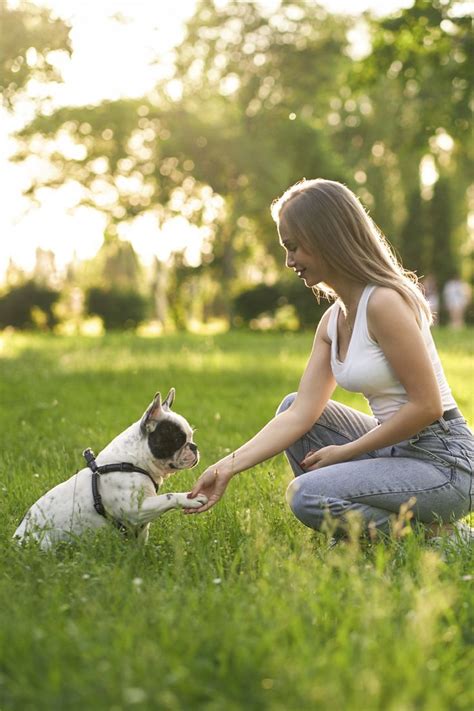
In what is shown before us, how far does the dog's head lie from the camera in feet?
15.3

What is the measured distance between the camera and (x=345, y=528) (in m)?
4.33

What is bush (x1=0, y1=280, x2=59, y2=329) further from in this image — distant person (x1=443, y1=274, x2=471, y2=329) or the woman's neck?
the woman's neck

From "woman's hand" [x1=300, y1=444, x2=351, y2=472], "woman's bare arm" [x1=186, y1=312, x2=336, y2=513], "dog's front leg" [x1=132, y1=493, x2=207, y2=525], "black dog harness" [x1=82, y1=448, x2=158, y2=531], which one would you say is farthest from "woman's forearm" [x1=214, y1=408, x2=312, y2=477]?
"black dog harness" [x1=82, y1=448, x2=158, y2=531]

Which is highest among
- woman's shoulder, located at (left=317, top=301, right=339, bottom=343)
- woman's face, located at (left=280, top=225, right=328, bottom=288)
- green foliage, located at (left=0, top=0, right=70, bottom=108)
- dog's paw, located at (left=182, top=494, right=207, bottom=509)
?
green foliage, located at (left=0, top=0, right=70, bottom=108)

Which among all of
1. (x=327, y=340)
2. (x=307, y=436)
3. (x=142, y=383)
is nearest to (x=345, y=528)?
(x=307, y=436)

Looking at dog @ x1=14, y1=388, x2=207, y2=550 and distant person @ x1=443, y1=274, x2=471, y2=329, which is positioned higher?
dog @ x1=14, y1=388, x2=207, y2=550

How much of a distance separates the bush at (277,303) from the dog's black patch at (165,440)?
25148 mm

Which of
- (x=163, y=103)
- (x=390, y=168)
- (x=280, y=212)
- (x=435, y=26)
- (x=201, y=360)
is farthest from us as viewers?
(x=390, y=168)

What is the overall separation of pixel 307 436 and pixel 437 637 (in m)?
1.94

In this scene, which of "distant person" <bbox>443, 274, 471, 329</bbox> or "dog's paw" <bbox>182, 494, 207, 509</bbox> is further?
Result: "distant person" <bbox>443, 274, 471, 329</bbox>

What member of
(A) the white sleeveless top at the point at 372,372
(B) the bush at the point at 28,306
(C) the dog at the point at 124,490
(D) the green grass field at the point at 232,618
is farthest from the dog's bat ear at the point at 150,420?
Answer: (B) the bush at the point at 28,306

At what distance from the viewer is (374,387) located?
454cm

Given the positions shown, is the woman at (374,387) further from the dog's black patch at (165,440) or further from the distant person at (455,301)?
the distant person at (455,301)

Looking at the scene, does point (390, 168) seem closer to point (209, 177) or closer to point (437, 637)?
point (209, 177)
